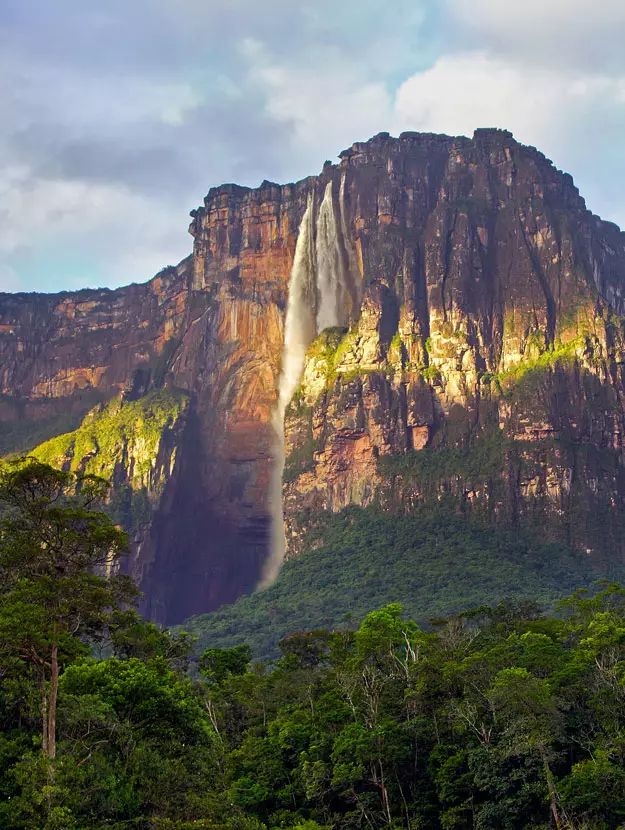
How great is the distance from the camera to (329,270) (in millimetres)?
149500

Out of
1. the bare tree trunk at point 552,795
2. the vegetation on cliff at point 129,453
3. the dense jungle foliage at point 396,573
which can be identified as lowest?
the bare tree trunk at point 552,795

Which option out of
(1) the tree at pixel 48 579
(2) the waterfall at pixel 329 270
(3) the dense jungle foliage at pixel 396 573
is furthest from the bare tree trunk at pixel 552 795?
(2) the waterfall at pixel 329 270

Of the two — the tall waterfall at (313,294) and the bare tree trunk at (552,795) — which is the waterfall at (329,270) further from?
the bare tree trunk at (552,795)

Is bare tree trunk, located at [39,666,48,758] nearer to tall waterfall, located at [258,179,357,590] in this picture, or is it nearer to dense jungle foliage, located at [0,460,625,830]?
dense jungle foliage, located at [0,460,625,830]

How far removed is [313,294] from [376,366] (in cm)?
1976

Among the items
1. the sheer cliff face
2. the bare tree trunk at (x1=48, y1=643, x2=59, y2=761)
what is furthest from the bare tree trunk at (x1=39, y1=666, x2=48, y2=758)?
the sheer cliff face

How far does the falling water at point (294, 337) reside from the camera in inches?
5797

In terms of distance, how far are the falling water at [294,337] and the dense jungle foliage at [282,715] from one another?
7437 centimetres

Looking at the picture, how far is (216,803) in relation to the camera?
33094mm

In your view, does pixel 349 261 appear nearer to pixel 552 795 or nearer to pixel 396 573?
pixel 396 573

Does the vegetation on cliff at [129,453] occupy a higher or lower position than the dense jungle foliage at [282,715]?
higher

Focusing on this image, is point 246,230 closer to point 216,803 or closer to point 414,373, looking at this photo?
point 414,373

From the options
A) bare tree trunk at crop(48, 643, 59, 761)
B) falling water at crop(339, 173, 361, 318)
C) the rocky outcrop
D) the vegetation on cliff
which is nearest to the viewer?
bare tree trunk at crop(48, 643, 59, 761)

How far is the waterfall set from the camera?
14900 centimetres
